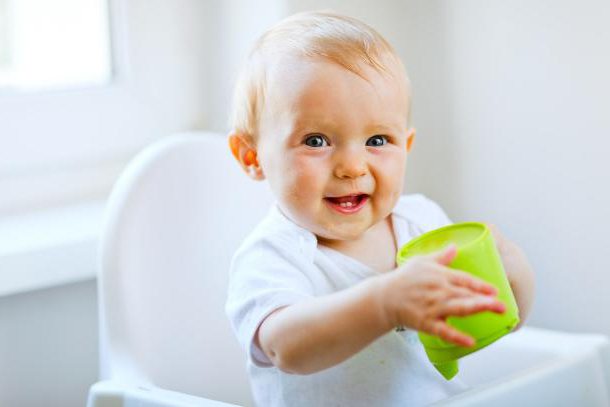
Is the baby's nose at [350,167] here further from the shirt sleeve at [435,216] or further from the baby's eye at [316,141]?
the shirt sleeve at [435,216]

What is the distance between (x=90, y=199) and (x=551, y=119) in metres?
0.64

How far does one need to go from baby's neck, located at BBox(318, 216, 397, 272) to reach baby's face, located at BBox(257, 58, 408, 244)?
0.14 ft

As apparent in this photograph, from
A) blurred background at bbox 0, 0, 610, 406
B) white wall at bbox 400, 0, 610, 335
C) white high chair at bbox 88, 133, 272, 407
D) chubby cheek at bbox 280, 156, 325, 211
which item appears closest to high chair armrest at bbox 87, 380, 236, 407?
white high chair at bbox 88, 133, 272, 407

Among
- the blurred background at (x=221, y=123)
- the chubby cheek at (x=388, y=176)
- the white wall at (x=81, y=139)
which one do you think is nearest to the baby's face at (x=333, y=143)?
the chubby cheek at (x=388, y=176)

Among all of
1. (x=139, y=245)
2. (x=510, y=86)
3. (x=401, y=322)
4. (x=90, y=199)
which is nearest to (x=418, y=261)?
(x=401, y=322)

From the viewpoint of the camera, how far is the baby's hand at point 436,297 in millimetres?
791

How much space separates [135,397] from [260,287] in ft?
0.53

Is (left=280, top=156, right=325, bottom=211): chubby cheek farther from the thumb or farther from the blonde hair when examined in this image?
the thumb

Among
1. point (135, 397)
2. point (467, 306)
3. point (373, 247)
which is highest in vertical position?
point (467, 306)

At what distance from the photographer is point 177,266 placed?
1.22 meters

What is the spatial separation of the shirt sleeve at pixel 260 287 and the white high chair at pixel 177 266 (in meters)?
0.18

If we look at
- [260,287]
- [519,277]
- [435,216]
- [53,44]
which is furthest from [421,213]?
[53,44]

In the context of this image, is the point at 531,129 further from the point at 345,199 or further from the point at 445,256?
the point at 445,256

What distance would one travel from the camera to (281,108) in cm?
100
